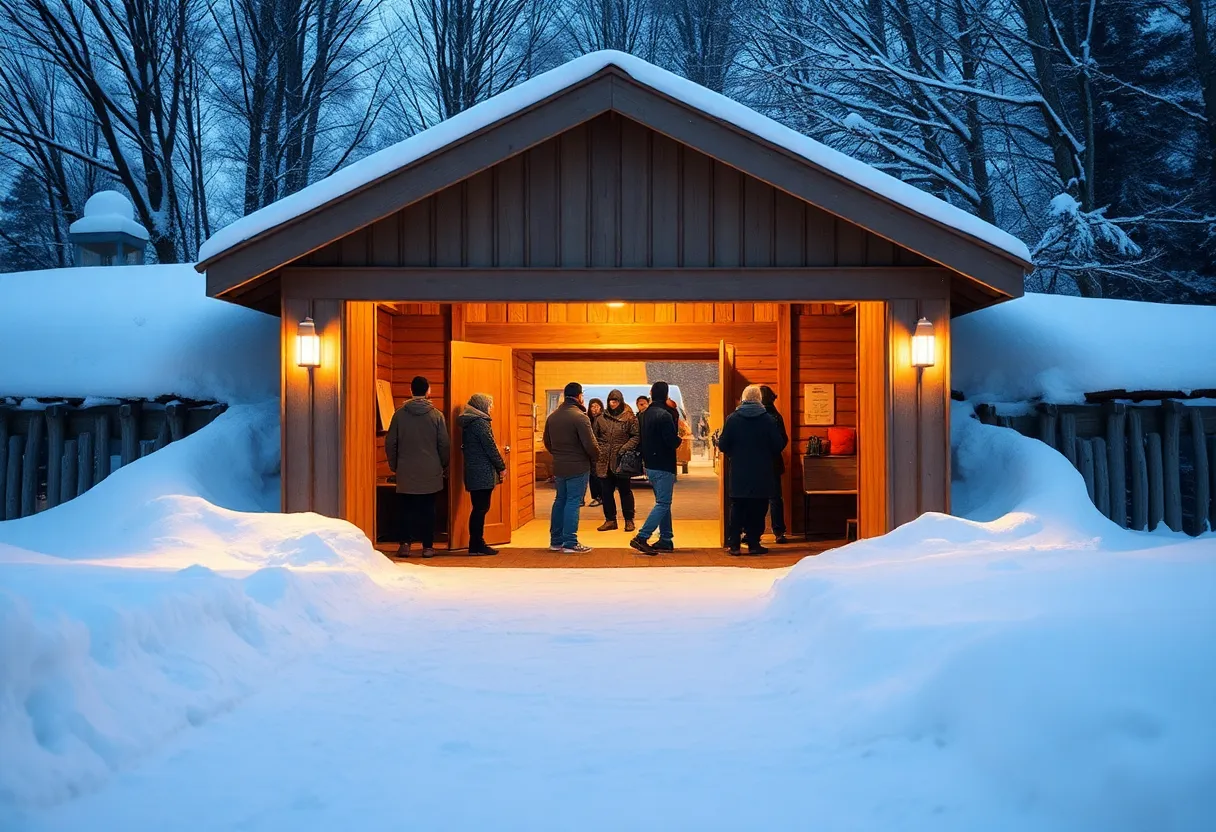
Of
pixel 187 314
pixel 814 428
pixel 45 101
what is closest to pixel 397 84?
pixel 45 101

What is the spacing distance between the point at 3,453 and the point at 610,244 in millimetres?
6713

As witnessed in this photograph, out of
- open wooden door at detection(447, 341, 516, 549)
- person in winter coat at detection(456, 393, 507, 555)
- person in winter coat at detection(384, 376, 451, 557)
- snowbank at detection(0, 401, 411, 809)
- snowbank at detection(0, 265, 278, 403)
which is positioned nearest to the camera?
snowbank at detection(0, 401, 411, 809)

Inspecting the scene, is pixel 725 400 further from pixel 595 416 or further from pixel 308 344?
pixel 308 344

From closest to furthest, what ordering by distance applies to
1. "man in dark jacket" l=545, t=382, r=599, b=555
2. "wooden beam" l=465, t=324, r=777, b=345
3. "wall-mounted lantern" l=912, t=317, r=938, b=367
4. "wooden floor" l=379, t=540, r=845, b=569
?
"wall-mounted lantern" l=912, t=317, r=938, b=367 → "wooden floor" l=379, t=540, r=845, b=569 → "man in dark jacket" l=545, t=382, r=599, b=555 → "wooden beam" l=465, t=324, r=777, b=345

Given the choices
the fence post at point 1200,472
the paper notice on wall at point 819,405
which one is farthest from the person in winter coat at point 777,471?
the fence post at point 1200,472

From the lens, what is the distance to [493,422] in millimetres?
10727

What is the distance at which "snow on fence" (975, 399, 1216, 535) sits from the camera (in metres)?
9.50

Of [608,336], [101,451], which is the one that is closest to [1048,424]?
[608,336]

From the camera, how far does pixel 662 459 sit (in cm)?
955

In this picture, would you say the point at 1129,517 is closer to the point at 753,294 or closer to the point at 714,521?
the point at 753,294

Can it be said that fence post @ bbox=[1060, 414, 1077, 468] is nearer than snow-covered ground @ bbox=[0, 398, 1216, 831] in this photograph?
No

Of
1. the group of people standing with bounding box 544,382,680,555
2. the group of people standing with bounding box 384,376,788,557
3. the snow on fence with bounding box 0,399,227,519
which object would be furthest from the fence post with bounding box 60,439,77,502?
the group of people standing with bounding box 544,382,680,555

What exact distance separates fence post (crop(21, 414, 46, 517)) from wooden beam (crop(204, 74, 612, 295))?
336cm

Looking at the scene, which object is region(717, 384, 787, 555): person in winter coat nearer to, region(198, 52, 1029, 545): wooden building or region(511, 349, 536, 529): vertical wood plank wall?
region(198, 52, 1029, 545): wooden building
